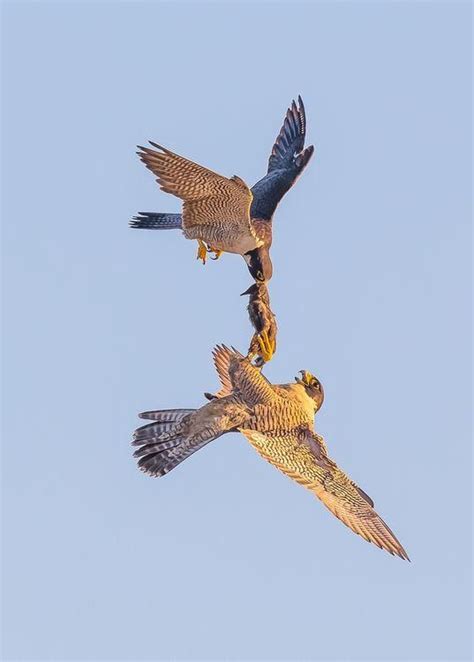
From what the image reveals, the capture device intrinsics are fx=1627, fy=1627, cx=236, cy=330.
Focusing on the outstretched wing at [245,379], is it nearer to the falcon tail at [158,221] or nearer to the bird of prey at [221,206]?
the bird of prey at [221,206]

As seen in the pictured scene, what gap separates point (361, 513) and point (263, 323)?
1.80 metres

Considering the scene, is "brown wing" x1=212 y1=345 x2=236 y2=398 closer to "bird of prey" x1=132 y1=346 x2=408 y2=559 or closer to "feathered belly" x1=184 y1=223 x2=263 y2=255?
"bird of prey" x1=132 y1=346 x2=408 y2=559

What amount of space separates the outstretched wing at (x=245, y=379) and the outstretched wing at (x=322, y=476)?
295mm

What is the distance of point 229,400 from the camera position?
13.6 m

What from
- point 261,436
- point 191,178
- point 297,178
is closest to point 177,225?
point 297,178

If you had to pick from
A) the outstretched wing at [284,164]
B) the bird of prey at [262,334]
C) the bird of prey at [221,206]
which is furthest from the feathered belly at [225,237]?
the bird of prey at [262,334]

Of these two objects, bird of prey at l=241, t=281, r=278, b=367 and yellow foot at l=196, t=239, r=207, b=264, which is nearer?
bird of prey at l=241, t=281, r=278, b=367

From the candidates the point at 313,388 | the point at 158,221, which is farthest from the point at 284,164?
the point at 313,388

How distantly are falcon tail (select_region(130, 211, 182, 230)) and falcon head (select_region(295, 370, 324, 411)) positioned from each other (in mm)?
2875

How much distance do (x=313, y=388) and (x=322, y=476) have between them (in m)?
0.84

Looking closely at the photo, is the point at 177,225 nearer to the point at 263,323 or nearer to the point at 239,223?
the point at 239,223

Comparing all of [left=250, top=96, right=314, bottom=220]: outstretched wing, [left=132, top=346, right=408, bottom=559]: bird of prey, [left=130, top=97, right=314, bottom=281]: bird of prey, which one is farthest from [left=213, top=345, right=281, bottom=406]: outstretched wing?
[left=250, top=96, right=314, bottom=220]: outstretched wing

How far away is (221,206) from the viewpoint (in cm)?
→ 1444

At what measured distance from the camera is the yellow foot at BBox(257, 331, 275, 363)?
13.6m
